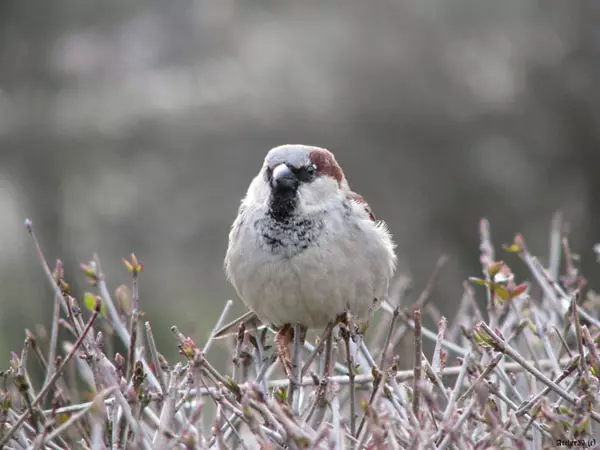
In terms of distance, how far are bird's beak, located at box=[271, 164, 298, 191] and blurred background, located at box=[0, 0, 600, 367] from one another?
2334 mm

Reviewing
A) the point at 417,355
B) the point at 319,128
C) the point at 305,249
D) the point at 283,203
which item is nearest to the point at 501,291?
the point at 417,355

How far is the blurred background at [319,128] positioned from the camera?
446cm

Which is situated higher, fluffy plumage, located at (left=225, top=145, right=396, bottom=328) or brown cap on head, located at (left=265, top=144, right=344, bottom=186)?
brown cap on head, located at (left=265, top=144, right=344, bottom=186)

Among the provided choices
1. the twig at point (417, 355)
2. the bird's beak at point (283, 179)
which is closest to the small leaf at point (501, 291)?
the twig at point (417, 355)

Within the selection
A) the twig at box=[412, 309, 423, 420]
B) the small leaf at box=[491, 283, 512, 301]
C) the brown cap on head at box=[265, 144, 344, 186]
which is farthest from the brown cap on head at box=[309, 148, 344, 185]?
the twig at box=[412, 309, 423, 420]

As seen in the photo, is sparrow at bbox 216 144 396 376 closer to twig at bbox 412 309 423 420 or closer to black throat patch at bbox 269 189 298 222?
black throat patch at bbox 269 189 298 222

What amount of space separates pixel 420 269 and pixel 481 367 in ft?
10.2

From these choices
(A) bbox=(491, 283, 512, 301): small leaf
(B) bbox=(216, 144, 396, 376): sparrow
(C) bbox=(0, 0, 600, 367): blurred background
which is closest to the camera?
(A) bbox=(491, 283, 512, 301): small leaf

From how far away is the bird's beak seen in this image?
6.68 feet

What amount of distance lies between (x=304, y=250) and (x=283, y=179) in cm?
18

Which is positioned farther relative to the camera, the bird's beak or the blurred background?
the blurred background

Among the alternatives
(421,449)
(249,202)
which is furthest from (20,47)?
(421,449)

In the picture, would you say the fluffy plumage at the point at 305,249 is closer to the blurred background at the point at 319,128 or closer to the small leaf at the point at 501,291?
the small leaf at the point at 501,291

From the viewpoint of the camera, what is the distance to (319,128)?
443 centimetres
